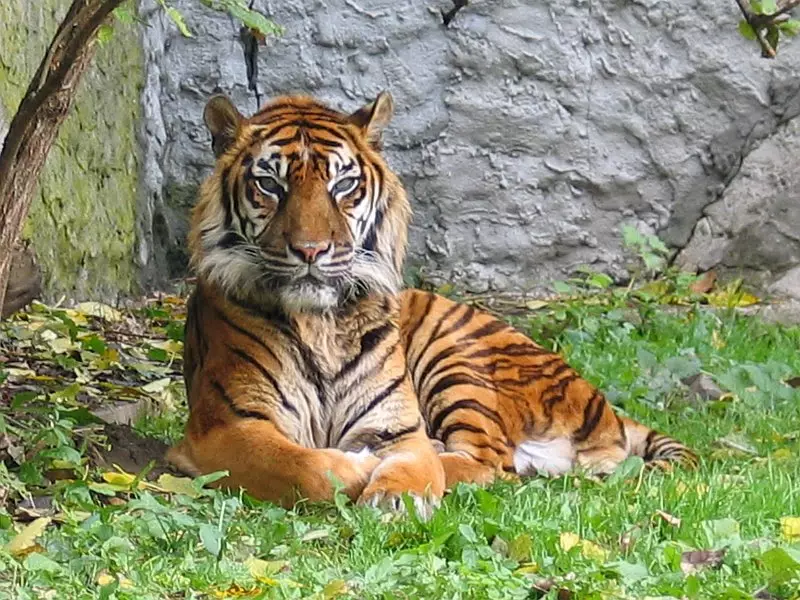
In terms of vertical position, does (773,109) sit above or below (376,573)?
above

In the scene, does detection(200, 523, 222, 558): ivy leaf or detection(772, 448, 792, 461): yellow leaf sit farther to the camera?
detection(772, 448, 792, 461): yellow leaf

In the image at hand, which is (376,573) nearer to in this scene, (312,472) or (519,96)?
(312,472)

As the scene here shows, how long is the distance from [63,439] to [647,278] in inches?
204

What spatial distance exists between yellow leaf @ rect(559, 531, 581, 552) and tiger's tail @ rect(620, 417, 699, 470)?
1.52 metres

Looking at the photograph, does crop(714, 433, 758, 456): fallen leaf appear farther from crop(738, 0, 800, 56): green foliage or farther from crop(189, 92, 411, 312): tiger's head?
crop(738, 0, 800, 56): green foliage

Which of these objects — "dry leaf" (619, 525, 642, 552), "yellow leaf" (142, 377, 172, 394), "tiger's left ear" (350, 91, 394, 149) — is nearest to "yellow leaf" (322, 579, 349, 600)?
"dry leaf" (619, 525, 642, 552)

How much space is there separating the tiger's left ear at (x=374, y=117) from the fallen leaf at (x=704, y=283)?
3.88m

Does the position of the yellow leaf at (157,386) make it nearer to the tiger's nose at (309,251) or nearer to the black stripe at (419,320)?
the black stripe at (419,320)

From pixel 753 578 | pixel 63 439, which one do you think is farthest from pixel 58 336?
pixel 753 578

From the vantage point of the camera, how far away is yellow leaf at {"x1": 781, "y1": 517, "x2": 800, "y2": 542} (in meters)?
4.02

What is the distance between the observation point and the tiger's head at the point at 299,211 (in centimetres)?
522

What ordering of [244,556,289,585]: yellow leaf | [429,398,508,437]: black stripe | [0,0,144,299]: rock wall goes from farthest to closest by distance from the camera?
1. [0,0,144,299]: rock wall
2. [429,398,508,437]: black stripe
3. [244,556,289,585]: yellow leaf

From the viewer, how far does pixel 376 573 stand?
3.73 m

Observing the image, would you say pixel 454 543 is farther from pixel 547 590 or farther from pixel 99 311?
pixel 99 311
